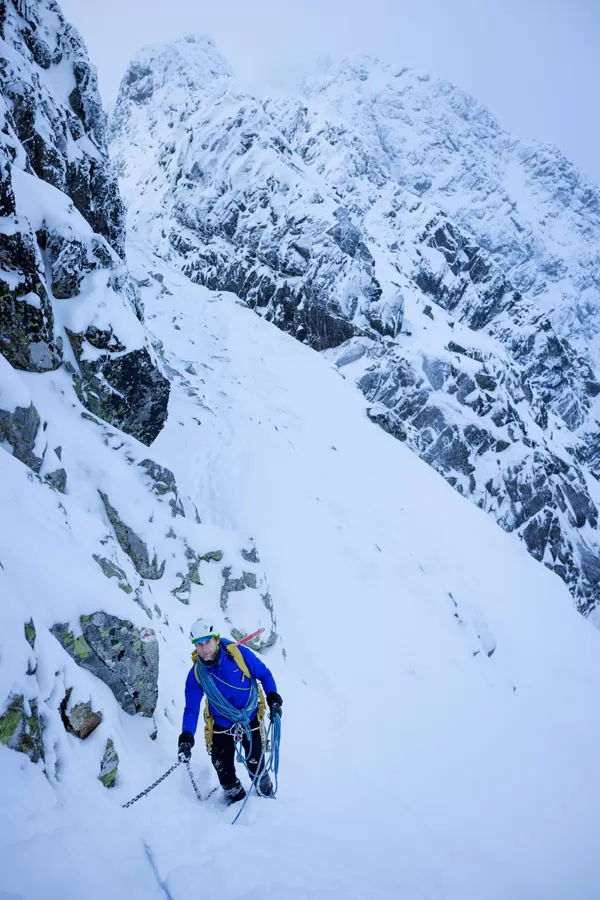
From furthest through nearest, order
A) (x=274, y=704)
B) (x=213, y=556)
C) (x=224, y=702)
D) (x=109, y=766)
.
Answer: (x=213, y=556) → (x=274, y=704) → (x=224, y=702) → (x=109, y=766)

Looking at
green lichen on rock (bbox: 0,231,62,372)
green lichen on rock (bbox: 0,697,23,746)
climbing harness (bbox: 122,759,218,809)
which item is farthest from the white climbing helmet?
green lichen on rock (bbox: 0,231,62,372)

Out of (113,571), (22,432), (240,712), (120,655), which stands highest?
(240,712)

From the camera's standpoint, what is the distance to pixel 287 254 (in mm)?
43688

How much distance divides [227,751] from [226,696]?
70 centimetres

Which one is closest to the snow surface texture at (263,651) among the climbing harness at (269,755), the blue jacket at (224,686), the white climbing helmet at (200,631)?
the climbing harness at (269,755)

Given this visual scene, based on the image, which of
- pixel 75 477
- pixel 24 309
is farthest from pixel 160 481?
pixel 24 309

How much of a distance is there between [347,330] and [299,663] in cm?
3566

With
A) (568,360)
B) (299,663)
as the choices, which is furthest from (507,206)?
(299,663)

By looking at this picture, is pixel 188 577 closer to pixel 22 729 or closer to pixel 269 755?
pixel 269 755

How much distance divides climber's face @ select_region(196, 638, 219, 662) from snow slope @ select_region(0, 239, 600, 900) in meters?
1.17

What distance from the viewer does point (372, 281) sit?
153ft

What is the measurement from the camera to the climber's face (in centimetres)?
488

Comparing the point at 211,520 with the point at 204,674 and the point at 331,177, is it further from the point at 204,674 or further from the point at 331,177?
the point at 331,177

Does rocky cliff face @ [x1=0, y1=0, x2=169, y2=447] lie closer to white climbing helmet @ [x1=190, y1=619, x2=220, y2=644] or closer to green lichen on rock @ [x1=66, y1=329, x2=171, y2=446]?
green lichen on rock @ [x1=66, y1=329, x2=171, y2=446]
